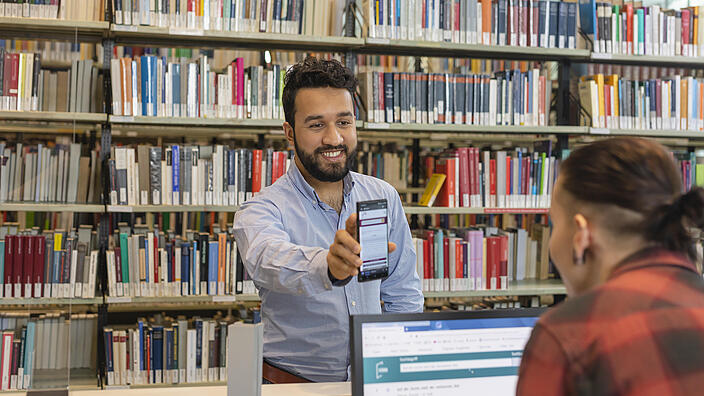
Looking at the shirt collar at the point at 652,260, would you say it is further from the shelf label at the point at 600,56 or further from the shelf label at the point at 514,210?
the shelf label at the point at 600,56

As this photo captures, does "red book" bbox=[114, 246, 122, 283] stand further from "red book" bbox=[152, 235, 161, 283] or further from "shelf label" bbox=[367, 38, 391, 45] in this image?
"shelf label" bbox=[367, 38, 391, 45]

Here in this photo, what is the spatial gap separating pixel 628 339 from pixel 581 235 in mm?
157

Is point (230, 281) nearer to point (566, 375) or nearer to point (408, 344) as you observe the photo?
point (408, 344)

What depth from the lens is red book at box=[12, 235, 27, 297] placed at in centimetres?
333

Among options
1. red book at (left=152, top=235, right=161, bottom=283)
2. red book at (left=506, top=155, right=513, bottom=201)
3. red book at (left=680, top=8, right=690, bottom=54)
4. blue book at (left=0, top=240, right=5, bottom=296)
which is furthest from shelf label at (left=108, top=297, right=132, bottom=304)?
red book at (left=680, top=8, right=690, bottom=54)

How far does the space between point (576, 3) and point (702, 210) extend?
10.9 ft

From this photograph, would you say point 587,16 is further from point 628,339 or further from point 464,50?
point 628,339

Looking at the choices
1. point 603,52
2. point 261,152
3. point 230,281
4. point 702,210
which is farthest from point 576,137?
point 702,210

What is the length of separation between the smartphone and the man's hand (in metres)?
0.02

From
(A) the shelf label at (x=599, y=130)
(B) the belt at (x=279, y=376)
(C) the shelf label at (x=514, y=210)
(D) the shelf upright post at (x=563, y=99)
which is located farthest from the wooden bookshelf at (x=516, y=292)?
(B) the belt at (x=279, y=376)

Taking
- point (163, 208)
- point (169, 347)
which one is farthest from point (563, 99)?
point (169, 347)

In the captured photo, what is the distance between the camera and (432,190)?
3771mm

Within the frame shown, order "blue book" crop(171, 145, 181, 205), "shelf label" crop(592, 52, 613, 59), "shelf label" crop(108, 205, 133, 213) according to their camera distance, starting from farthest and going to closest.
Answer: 1. "shelf label" crop(592, 52, 613, 59)
2. "blue book" crop(171, 145, 181, 205)
3. "shelf label" crop(108, 205, 133, 213)

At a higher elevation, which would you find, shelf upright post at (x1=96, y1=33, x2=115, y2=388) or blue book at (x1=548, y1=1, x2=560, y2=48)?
blue book at (x1=548, y1=1, x2=560, y2=48)
